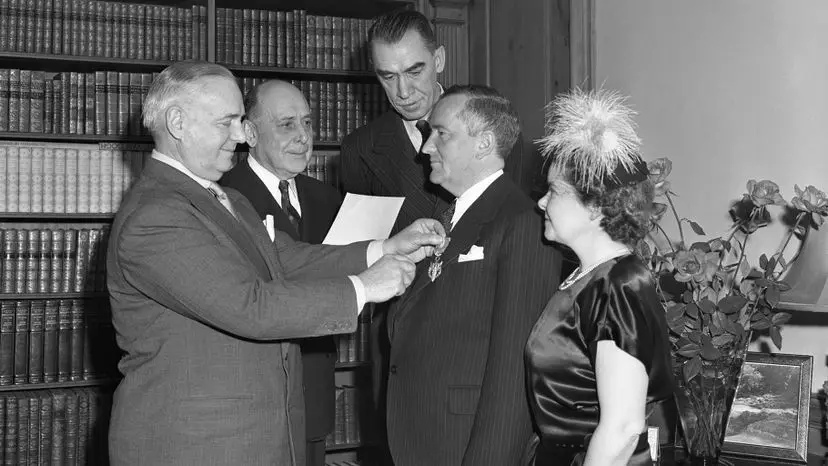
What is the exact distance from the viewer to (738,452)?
2312 mm

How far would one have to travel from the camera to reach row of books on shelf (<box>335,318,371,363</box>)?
4.11 m

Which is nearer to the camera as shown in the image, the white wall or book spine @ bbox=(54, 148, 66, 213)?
the white wall

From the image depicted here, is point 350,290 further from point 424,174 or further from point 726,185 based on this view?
point 726,185

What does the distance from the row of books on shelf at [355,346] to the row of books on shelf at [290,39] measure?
4.03 ft

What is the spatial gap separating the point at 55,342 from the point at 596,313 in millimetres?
2802

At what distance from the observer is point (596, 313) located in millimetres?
1751

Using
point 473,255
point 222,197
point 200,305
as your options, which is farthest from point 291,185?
point 200,305

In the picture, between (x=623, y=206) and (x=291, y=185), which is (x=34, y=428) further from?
(x=623, y=206)

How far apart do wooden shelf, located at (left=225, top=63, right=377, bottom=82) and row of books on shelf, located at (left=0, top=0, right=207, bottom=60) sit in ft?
0.62

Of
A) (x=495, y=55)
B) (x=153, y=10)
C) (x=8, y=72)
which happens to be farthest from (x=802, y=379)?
(x=8, y=72)

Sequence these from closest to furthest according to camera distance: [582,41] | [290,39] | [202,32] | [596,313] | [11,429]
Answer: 1. [596,313]
2. [582,41]
3. [11,429]
4. [202,32]
5. [290,39]

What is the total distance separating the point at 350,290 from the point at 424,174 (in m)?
0.91

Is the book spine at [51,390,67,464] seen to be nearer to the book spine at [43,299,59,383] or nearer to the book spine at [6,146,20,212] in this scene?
the book spine at [43,299,59,383]

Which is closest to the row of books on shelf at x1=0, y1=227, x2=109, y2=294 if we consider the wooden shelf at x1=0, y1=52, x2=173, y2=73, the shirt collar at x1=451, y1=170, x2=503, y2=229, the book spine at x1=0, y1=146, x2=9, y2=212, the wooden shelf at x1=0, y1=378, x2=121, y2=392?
the book spine at x1=0, y1=146, x2=9, y2=212
